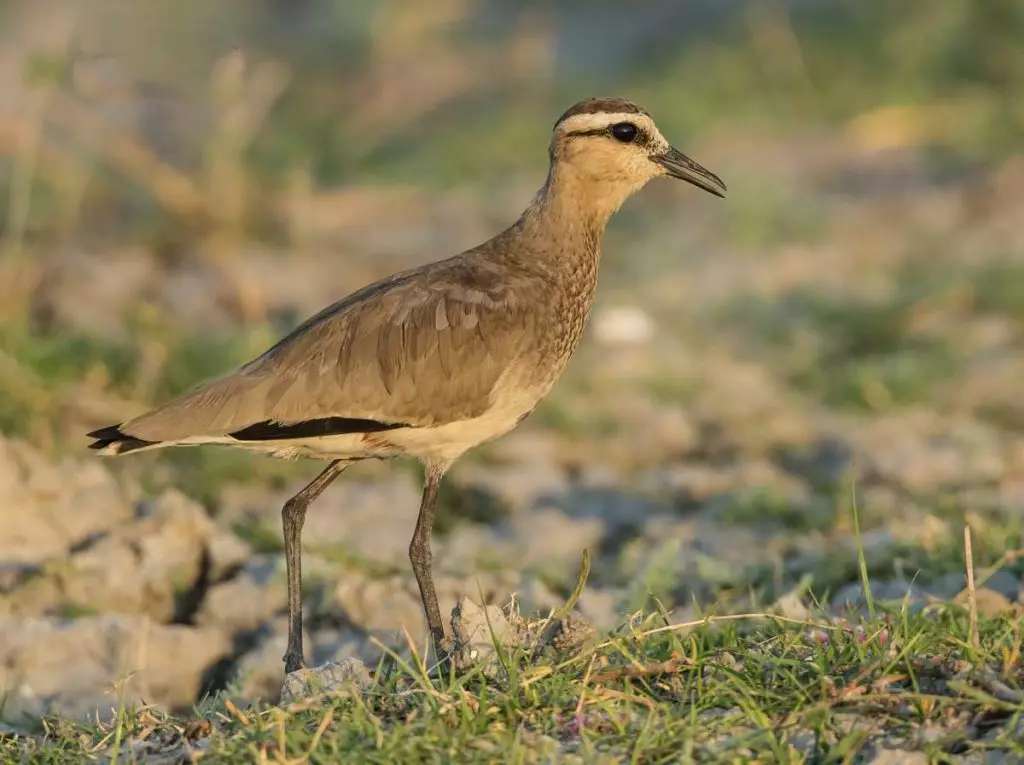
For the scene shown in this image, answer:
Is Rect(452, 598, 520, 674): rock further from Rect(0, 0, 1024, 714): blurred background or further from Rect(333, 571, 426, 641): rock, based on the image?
Rect(333, 571, 426, 641): rock

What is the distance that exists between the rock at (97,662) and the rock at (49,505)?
20.5 inches

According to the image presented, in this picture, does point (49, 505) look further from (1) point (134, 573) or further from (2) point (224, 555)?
(2) point (224, 555)

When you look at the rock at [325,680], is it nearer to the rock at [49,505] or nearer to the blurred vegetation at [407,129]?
the rock at [49,505]

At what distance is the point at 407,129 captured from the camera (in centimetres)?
1191

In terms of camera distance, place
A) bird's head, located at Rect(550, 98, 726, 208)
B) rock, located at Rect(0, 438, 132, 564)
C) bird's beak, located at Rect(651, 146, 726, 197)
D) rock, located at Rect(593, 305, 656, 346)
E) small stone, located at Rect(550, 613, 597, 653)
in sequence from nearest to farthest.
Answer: small stone, located at Rect(550, 613, 597, 653)
bird's head, located at Rect(550, 98, 726, 208)
bird's beak, located at Rect(651, 146, 726, 197)
rock, located at Rect(0, 438, 132, 564)
rock, located at Rect(593, 305, 656, 346)

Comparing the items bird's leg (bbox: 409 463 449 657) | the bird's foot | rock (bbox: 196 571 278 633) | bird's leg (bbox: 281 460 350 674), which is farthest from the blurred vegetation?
the bird's foot

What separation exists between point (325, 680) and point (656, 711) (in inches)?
30.7

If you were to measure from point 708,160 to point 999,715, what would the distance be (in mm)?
7257

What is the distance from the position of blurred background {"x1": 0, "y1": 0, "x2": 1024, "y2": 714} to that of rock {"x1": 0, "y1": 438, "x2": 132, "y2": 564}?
1 cm

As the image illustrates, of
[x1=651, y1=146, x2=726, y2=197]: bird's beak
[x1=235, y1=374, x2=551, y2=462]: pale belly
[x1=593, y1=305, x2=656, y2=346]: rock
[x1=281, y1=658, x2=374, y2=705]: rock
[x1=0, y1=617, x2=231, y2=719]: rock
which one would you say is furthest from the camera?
[x1=593, y1=305, x2=656, y2=346]: rock

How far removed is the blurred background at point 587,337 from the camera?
5.05m

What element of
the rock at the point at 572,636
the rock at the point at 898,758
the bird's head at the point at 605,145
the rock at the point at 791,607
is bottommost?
the rock at the point at 791,607

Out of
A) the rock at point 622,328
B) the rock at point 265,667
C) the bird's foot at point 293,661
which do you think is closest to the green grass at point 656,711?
the bird's foot at point 293,661

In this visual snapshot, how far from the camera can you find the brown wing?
4211 mm
